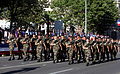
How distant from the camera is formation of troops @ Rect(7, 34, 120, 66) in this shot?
2005 centimetres

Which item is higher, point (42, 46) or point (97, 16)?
point (97, 16)

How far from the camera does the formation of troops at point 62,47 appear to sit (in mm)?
20047

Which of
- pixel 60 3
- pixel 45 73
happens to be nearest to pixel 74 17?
pixel 60 3

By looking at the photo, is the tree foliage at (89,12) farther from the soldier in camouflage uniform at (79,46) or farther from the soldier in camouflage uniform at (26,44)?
the soldier in camouflage uniform at (26,44)

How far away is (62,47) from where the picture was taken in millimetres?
21422

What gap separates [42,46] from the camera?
21500 mm

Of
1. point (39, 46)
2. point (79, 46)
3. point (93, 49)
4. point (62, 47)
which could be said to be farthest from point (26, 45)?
point (93, 49)

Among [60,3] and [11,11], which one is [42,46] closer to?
[11,11]

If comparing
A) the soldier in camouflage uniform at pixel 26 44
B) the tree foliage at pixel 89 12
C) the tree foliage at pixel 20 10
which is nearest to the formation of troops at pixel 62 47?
the soldier in camouflage uniform at pixel 26 44

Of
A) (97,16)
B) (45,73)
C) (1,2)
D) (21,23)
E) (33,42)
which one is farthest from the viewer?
(97,16)

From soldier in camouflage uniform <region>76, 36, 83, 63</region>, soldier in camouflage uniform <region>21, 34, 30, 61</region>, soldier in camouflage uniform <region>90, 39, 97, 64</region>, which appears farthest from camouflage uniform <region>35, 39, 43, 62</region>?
soldier in camouflage uniform <region>90, 39, 97, 64</region>

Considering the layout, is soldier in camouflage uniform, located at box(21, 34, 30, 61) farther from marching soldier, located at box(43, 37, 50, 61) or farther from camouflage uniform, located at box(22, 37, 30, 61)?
marching soldier, located at box(43, 37, 50, 61)

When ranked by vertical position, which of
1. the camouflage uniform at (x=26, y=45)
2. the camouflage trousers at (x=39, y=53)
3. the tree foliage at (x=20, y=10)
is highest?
the tree foliage at (x=20, y=10)

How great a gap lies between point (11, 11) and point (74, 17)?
48.5ft
